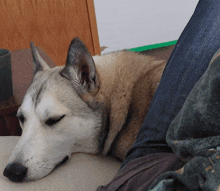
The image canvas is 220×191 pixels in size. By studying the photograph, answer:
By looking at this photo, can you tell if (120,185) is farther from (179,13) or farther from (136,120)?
(179,13)

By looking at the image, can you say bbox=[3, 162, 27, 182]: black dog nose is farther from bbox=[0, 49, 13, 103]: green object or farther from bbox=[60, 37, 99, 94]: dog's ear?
bbox=[0, 49, 13, 103]: green object

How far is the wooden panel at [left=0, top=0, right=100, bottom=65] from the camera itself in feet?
7.45

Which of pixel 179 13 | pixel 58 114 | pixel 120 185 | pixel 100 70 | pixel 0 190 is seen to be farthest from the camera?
pixel 179 13

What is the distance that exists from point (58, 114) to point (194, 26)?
56 centimetres

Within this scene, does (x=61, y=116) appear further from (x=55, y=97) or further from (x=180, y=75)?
(x=180, y=75)

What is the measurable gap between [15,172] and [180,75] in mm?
581

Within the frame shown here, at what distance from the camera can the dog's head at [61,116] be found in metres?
0.87

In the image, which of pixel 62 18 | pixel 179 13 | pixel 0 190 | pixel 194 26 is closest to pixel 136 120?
pixel 194 26

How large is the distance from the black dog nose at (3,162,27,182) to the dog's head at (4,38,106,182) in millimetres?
18

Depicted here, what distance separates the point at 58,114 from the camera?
3.02 ft

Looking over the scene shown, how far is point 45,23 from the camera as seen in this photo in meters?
2.41

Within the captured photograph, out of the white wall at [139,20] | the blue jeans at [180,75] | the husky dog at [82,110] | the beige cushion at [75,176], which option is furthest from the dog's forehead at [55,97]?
the white wall at [139,20]

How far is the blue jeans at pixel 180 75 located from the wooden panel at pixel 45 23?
6.31ft

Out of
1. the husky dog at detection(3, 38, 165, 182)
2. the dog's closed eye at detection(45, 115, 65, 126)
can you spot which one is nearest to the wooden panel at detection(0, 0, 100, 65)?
the husky dog at detection(3, 38, 165, 182)
